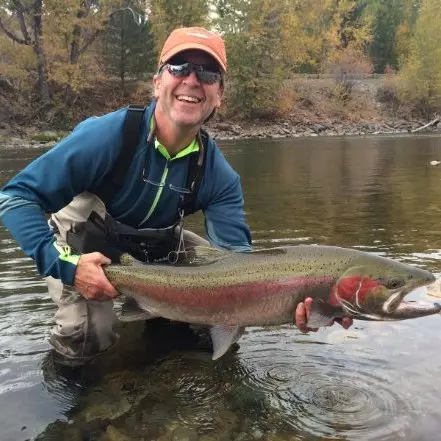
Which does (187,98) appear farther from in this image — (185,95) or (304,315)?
(304,315)

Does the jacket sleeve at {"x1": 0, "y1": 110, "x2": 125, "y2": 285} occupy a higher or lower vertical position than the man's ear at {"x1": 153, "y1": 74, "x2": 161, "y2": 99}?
lower

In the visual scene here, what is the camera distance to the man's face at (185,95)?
3.43m

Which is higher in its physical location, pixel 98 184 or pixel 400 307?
pixel 98 184

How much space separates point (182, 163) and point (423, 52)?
50643 mm

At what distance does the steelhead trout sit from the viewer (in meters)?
2.79

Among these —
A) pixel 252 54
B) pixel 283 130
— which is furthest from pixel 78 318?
pixel 252 54

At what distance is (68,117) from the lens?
34.3m

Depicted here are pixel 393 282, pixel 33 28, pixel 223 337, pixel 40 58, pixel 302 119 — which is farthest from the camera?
pixel 302 119

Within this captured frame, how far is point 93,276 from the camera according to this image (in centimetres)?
314

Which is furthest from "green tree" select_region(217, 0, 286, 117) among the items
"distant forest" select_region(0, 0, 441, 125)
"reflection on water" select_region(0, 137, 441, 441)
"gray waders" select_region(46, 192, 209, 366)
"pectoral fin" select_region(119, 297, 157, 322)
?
"pectoral fin" select_region(119, 297, 157, 322)

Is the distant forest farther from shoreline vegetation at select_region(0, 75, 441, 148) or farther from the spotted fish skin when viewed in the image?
the spotted fish skin

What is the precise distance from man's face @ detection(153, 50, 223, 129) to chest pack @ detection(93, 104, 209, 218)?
165mm

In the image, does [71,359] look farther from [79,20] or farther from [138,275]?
[79,20]

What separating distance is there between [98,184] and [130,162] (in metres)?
0.25
